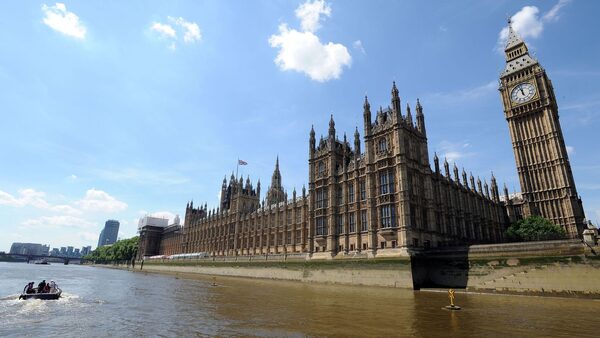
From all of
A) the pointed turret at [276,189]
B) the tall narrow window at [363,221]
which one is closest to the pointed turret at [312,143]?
the tall narrow window at [363,221]

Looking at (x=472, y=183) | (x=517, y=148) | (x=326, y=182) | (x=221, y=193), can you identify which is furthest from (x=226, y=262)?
(x=517, y=148)

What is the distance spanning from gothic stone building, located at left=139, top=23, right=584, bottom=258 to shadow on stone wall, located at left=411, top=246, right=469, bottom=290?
7.34 feet

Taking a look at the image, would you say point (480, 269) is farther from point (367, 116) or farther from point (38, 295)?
point (38, 295)

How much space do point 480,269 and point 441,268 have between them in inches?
218

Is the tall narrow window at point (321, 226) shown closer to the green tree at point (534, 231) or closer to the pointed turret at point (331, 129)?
the pointed turret at point (331, 129)

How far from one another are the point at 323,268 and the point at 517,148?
65.9m

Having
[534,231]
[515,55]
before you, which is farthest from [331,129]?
[515,55]

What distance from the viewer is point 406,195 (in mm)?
46688

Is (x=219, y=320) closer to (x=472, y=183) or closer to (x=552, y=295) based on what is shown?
(x=552, y=295)

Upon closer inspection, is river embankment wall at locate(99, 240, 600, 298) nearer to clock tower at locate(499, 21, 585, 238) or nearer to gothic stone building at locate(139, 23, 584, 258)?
gothic stone building at locate(139, 23, 584, 258)

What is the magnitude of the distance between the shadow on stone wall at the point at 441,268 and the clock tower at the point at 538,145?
49655 mm

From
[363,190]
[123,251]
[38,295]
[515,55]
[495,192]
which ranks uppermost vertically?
[515,55]

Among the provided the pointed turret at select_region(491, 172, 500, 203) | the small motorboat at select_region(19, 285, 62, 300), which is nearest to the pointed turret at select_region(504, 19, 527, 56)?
the pointed turret at select_region(491, 172, 500, 203)

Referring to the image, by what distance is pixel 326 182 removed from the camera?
62.2 metres
